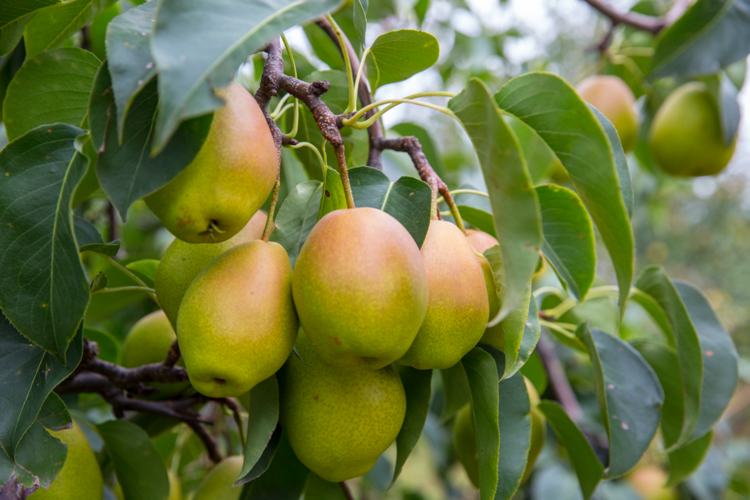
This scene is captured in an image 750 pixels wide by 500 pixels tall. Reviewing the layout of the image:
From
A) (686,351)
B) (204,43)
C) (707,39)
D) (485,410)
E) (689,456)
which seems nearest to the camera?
(204,43)

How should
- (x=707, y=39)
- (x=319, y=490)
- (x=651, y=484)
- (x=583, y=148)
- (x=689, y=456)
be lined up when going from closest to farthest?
1. (x=583, y=148)
2. (x=319, y=490)
3. (x=689, y=456)
4. (x=707, y=39)
5. (x=651, y=484)

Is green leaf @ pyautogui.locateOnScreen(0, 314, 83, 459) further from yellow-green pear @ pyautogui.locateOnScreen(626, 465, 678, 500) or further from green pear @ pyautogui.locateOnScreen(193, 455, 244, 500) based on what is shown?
yellow-green pear @ pyautogui.locateOnScreen(626, 465, 678, 500)

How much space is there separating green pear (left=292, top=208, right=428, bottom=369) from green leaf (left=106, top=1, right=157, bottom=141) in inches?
7.8

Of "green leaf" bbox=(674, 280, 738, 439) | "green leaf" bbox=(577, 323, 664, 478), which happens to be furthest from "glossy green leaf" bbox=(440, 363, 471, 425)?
"green leaf" bbox=(674, 280, 738, 439)

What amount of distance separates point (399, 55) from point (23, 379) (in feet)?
1.99

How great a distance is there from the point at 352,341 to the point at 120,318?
1.34 metres

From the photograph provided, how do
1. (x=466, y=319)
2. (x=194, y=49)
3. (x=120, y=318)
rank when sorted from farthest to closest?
(x=120, y=318)
(x=466, y=319)
(x=194, y=49)

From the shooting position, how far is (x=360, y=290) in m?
0.46

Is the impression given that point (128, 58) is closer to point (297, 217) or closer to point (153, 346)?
point (297, 217)

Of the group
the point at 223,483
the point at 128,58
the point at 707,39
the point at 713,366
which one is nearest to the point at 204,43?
the point at 128,58

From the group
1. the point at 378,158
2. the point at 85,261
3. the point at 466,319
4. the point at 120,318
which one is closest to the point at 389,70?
the point at 378,158

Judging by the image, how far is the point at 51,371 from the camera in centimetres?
56

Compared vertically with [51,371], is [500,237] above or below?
above

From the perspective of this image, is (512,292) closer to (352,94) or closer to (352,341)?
(352,341)
